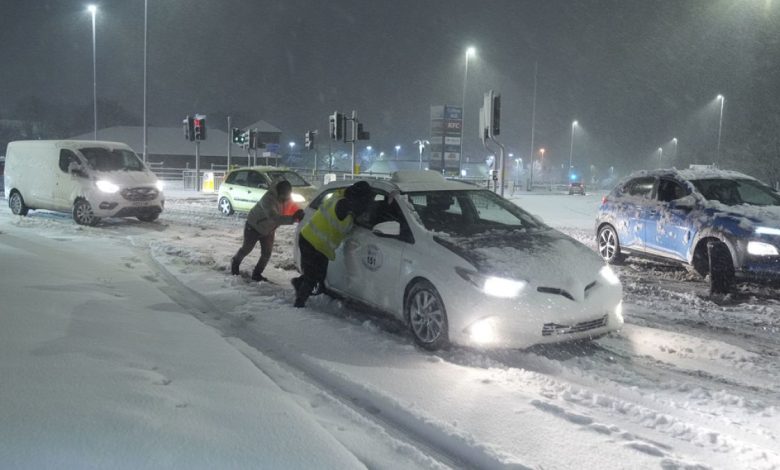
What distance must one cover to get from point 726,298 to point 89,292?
786 cm

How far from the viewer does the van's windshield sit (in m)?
15.6

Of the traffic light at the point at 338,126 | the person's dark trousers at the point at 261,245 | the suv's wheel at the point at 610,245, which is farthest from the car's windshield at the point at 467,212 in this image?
the traffic light at the point at 338,126

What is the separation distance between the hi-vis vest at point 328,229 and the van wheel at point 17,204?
13.6 metres

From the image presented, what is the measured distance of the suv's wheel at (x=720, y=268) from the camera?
8625mm

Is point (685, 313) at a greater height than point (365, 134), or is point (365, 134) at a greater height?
point (365, 134)

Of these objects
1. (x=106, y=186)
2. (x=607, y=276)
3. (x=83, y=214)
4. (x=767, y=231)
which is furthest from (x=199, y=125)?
(x=607, y=276)

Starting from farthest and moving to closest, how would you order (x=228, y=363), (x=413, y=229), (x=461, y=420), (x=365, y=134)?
(x=365, y=134) < (x=413, y=229) < (x=228, y=363) < (x=461, y=420)

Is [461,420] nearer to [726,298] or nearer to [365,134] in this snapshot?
[726,298]

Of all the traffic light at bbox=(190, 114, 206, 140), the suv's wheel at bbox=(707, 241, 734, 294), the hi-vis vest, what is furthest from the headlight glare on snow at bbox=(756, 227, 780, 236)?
the traffic light at bbox=(190, 114, 206, 140)

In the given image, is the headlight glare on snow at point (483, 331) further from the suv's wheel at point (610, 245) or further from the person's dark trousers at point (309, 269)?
the suv's wheel at point (610, 245)

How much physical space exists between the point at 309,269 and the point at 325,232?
0.52 meters

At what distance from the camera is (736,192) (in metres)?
9.63

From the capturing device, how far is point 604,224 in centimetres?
1170

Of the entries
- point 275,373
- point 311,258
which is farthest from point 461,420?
point 311,258
